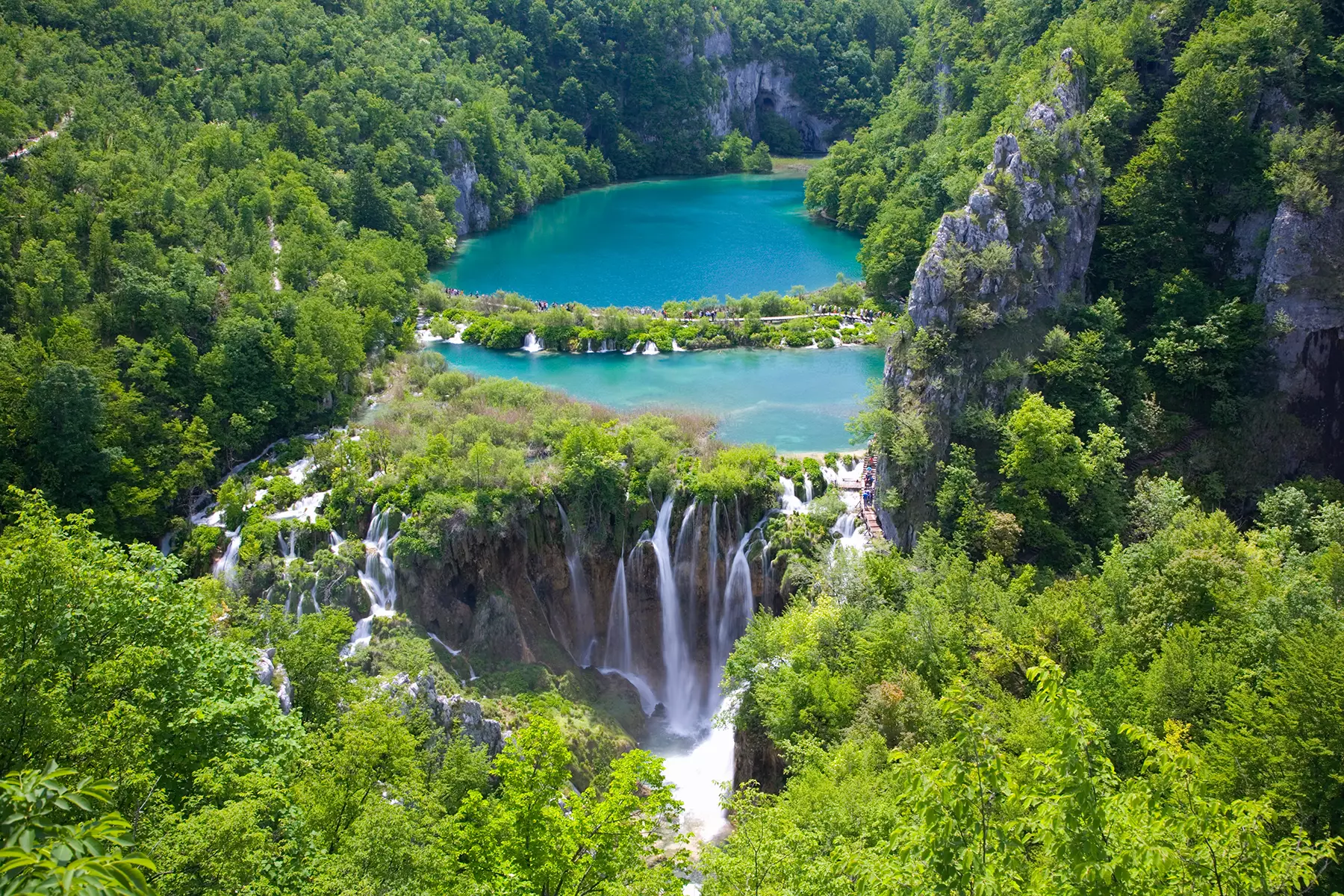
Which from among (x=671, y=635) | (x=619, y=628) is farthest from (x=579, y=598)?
(x=671, y=635)

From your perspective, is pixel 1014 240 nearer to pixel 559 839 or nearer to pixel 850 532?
pixel 850 532

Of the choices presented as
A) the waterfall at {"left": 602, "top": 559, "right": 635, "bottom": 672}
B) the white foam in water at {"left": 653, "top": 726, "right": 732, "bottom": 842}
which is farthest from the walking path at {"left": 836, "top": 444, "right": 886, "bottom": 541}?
the waterfall at {"left": 602, "top": 559, "right": 635, "bottom": 672}

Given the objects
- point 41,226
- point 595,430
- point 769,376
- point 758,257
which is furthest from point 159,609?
point 758,257

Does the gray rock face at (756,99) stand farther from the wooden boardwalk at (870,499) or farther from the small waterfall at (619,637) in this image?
the small waterfall at (619,637)

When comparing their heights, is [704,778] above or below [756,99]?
below

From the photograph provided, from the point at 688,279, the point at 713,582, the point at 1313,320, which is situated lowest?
the point at 713,582

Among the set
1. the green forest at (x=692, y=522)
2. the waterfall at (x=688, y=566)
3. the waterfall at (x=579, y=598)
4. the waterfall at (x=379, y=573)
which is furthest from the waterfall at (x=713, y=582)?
the waterfall at (x=379, y=573)
